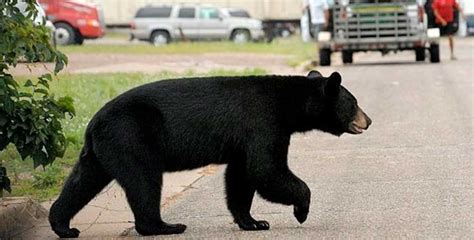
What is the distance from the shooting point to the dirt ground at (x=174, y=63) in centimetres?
2641

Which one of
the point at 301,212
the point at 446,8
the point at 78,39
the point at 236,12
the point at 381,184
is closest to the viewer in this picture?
the point at 301,212

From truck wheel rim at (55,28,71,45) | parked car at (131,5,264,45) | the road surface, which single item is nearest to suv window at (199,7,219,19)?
parked car at (131,5,264,45)

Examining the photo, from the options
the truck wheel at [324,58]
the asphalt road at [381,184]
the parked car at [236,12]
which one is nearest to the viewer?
the asphalt road at [381,184]

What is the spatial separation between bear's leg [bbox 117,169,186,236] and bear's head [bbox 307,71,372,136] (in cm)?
121

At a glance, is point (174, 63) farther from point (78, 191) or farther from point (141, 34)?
point (78, 191)

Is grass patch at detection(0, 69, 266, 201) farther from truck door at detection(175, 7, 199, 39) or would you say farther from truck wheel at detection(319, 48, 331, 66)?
truck door at detection(175, 7, 199, 39)

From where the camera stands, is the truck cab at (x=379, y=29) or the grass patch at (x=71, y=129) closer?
the grass patch at (x=71, y=129)

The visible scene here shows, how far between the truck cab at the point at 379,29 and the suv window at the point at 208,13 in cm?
1907

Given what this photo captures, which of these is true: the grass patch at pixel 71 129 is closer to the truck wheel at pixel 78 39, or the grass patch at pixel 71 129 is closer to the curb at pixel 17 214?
the curb at pixel 17 214

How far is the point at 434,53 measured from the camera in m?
28.8

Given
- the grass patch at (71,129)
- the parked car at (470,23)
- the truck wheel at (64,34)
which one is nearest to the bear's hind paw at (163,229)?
the grass patch at (71,129)

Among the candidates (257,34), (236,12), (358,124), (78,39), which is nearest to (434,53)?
(78,39)

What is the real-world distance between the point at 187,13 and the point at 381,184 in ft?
124

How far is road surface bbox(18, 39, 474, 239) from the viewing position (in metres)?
8.52
